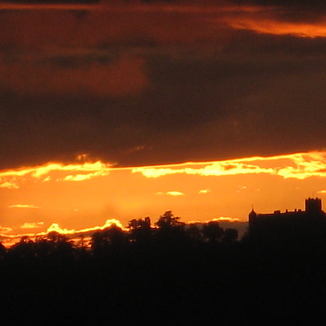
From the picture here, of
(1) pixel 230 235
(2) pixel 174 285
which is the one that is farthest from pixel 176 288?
(1) pixel 230 235

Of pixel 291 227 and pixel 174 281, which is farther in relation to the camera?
pixel 291 227

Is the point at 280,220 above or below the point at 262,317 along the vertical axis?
above

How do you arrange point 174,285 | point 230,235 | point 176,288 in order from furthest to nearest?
1. point 230,235
2. point 174,285
3. point 176,288

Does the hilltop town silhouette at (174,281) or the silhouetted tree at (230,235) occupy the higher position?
the silhouetted tree at (230,235)

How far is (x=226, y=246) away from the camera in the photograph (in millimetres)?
149250

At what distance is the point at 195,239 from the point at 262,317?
50.9 m

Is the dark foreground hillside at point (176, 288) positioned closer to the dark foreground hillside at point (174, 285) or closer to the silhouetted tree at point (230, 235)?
the dark foreground hillside at point (174, 285)

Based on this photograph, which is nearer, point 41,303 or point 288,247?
point 41,303

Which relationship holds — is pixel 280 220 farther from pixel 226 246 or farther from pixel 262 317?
pixel 262 317

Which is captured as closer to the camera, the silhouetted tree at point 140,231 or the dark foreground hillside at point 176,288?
the dark foreground hillside at point 176,288

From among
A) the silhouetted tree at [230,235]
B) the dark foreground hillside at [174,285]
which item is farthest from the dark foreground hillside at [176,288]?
the silhouetted tree at [230,235]

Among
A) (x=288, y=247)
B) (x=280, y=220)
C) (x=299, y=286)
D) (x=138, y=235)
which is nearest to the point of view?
(x=299, y=286)

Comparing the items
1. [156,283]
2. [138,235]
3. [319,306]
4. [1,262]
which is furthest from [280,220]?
[319,306]

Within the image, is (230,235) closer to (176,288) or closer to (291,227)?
(291,227)
